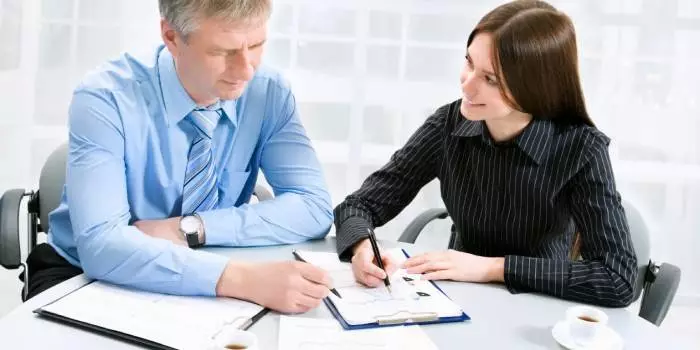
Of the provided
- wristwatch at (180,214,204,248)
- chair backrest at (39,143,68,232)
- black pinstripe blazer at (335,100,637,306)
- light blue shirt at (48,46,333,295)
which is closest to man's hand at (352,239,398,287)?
black pinstripe blazer at (335,100,637,306)

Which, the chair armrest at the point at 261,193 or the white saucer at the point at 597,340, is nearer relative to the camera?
the white saucer at the point at 597,340

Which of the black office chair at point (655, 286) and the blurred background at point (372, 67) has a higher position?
the blurred background at point (372, 67)

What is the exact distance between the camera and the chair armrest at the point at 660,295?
1681mm

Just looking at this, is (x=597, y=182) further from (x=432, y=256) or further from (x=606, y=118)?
(x=606, y=118)

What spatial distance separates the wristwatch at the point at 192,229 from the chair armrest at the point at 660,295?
3.60 ft

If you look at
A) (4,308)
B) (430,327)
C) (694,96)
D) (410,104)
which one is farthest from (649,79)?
(4,308)

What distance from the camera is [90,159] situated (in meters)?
1.46

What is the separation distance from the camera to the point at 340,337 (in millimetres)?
1172

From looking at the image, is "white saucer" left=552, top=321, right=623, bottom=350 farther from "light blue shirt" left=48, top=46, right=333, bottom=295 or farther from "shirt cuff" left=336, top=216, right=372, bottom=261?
"light blue shirt" left=48, top=46, right=333, bottom=295

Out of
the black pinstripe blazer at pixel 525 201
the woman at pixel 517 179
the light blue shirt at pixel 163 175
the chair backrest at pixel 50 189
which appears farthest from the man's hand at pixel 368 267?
the chair backrest at pixel 50 189

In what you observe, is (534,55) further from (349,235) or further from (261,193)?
(261,193)

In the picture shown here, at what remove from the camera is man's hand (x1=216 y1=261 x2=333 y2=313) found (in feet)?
4.14

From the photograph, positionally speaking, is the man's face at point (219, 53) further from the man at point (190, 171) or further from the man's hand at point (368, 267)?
the man's hand at point (368, 267)

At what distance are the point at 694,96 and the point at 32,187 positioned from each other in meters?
2.71
